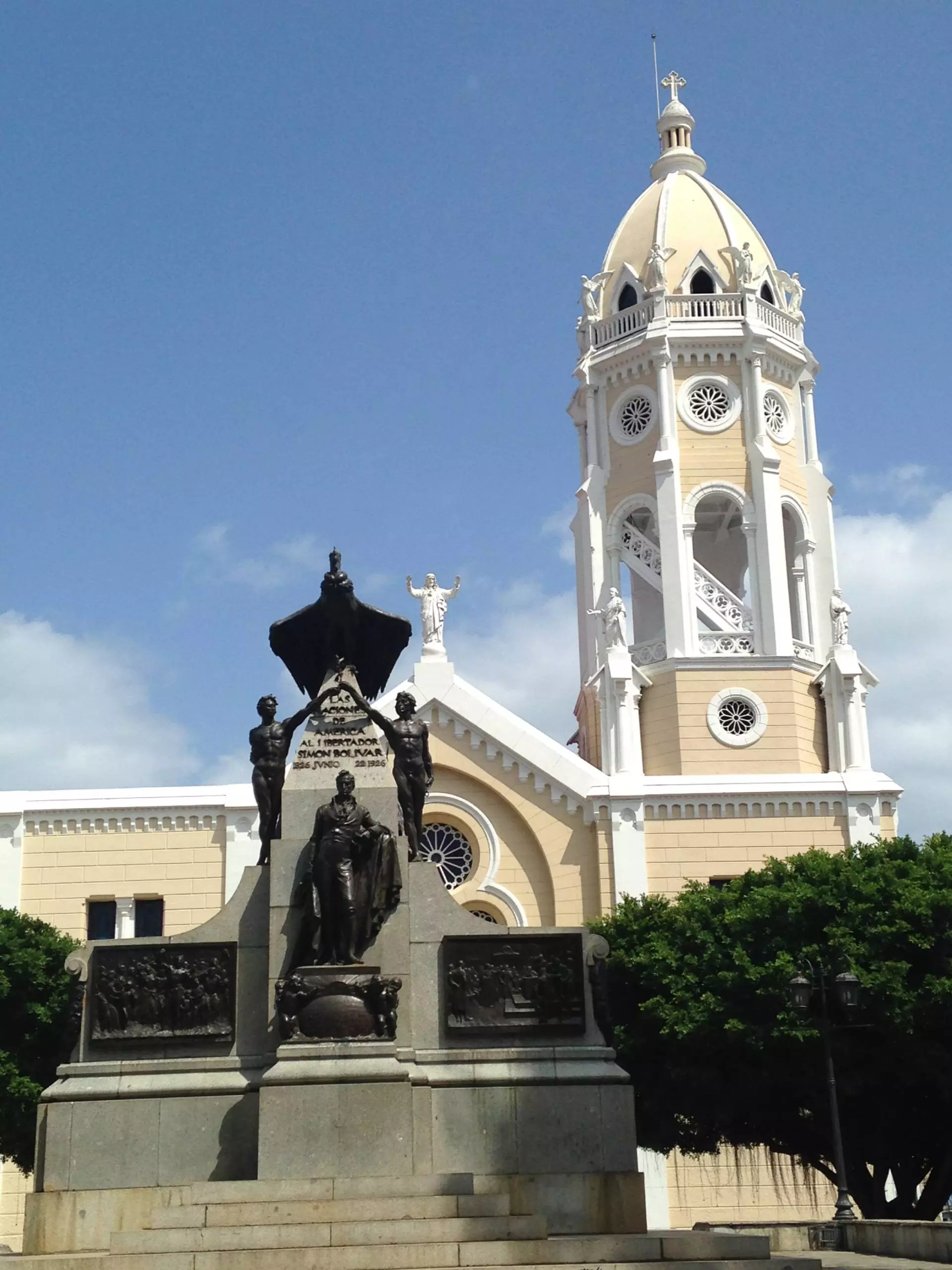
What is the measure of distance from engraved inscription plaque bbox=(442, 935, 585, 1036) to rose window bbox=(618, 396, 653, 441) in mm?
35040

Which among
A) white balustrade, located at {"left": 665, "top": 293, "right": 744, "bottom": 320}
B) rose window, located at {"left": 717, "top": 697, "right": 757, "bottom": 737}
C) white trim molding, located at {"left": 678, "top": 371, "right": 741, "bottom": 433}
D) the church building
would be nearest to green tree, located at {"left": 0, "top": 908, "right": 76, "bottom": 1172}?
the church building

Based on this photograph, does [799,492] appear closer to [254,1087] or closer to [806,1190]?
[806,1190]

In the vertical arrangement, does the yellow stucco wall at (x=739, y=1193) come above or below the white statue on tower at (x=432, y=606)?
below

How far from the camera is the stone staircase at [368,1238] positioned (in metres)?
14.1

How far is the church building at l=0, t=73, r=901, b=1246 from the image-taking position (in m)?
43.3

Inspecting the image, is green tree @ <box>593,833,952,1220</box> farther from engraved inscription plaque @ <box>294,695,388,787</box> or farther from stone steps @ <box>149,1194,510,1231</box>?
stone steps @ <box>149,1194,510,1231</box>

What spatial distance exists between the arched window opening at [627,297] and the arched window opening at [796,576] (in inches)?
323

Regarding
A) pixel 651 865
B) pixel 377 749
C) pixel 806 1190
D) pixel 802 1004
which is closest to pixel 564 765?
pixel 651 865

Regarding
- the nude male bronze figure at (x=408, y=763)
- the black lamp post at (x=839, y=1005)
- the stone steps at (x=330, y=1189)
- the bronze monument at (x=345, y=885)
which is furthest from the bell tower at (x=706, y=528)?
the stone steps at (x=330, y=1189)

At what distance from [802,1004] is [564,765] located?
2068cm

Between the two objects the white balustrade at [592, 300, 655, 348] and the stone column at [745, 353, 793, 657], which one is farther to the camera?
the white balustrade at [592, 300, 655, 348]

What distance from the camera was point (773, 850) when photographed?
43.7 m

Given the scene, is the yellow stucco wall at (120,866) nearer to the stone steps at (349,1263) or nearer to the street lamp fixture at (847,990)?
the street lamp fixture at (847,990)

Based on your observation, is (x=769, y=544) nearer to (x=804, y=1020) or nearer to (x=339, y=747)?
(x=804, y=1020)
